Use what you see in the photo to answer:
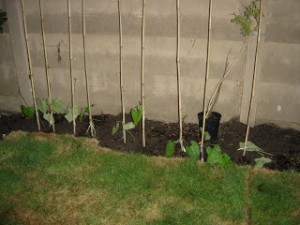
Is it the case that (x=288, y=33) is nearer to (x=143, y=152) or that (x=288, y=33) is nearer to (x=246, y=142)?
(x=246, y=142)

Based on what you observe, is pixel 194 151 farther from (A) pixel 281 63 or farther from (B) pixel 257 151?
(A) pixel 281 63

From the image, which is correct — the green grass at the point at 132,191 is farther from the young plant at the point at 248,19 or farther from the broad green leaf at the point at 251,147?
the young plant at the point at 248,19

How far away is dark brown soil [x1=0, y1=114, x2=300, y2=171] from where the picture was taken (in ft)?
14.6

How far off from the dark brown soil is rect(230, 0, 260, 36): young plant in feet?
5.19

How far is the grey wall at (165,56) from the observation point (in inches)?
176

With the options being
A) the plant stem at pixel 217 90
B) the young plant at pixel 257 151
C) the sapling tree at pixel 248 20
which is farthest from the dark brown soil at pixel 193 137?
the plant stem at pixel 217 90

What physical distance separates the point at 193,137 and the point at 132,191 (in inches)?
63.1

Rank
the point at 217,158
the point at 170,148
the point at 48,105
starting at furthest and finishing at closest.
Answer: the point at 48,105
the point at 170,148
the point at 217,158

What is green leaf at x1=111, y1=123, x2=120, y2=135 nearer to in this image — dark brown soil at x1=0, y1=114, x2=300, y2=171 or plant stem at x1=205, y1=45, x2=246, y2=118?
dark brown soil at x1=0, y1=114, x2=300, y2=171

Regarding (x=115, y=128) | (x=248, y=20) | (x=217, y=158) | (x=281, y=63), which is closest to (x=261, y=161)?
(x=217, y=158)

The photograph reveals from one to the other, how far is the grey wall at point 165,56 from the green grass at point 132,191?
1249mm

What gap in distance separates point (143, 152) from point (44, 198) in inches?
65.2

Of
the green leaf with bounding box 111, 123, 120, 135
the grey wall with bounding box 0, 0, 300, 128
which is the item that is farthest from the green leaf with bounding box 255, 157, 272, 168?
the green leaf with bounding box 111, 123, 120, 135

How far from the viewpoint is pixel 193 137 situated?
497 centimetres
